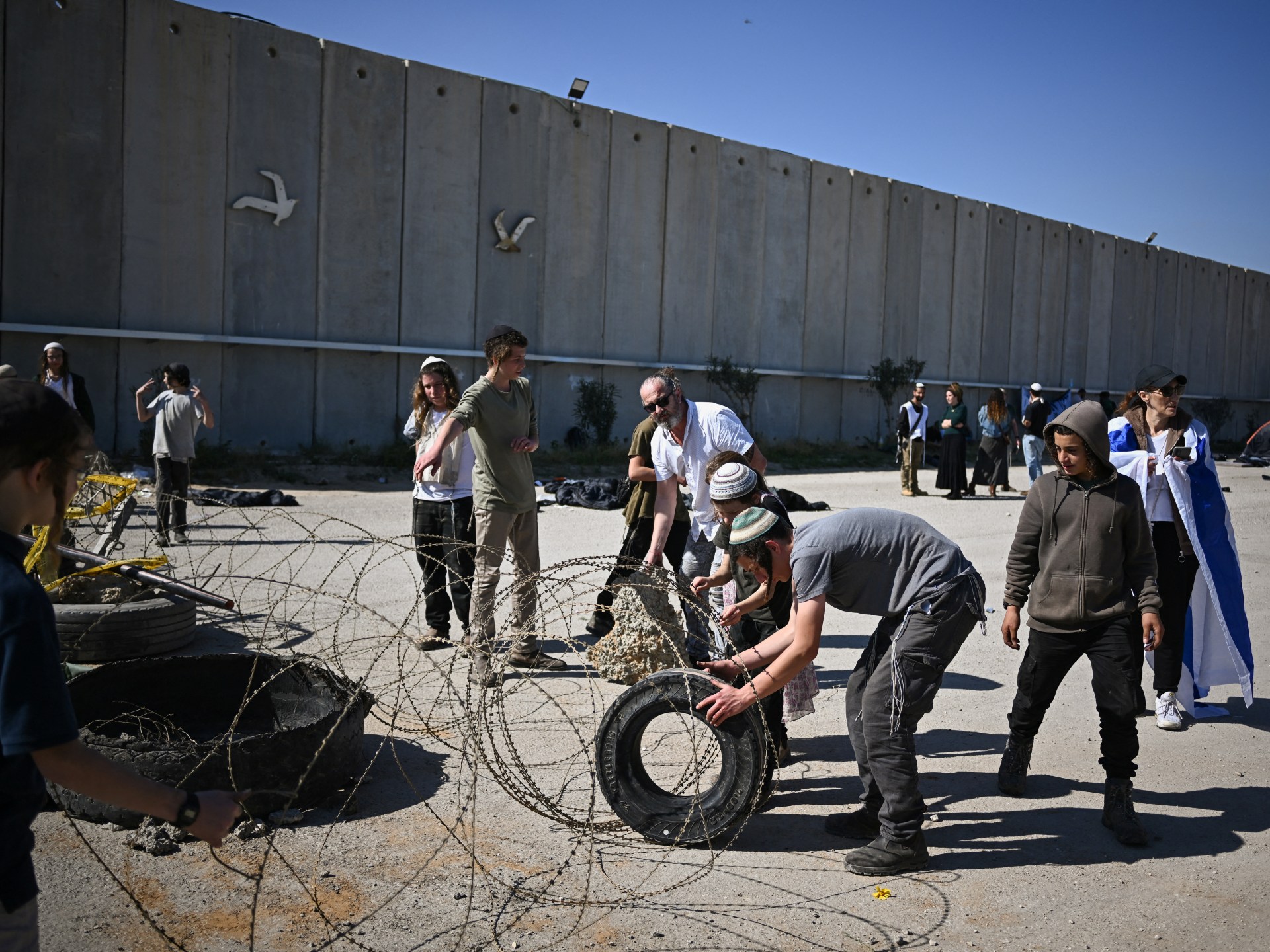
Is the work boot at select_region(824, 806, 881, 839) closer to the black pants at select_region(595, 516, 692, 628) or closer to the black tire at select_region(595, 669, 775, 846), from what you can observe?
the black tire at select_region(595, 669, 775, 846)

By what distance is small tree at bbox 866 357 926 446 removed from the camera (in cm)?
3338

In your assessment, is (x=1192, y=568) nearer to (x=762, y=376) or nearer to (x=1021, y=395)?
(x=762, y=376)

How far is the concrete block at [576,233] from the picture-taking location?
25953 millimetres

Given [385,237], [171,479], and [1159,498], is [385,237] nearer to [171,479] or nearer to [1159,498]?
[171,479]

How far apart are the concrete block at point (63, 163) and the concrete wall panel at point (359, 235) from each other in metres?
4.13

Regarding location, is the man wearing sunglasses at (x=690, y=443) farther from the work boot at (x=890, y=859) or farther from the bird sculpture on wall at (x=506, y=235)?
the bird sculpture on wall at (x=506, y=235)

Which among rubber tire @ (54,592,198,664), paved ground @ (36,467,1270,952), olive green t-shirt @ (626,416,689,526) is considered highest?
olive green t-shirt @ (626,416,689,526)

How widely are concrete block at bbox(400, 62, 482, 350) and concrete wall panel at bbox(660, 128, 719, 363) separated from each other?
6.01m

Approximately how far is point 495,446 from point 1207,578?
4526mm

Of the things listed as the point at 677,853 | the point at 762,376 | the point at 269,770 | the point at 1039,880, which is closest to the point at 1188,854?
the point at 1039,880

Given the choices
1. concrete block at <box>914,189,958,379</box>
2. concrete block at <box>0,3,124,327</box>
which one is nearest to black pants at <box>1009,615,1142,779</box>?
concrete block at <box>0,3,124,327</box>

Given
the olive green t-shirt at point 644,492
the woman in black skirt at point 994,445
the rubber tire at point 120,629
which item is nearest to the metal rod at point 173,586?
the rubber tire at point 120,629

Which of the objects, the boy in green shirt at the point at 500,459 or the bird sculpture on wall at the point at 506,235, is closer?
the boy in green shirt at the point at 500,459

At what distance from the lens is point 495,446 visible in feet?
22.9
